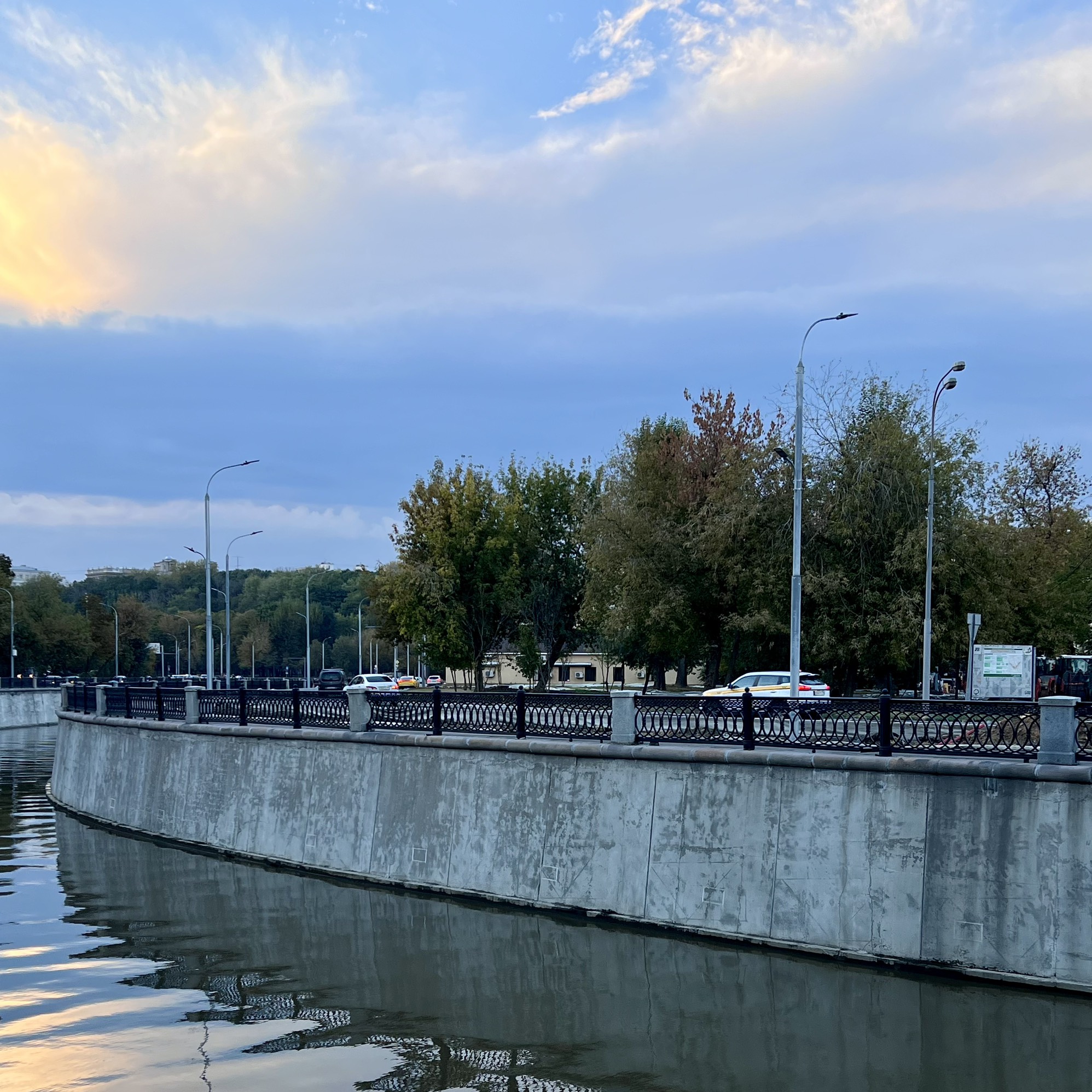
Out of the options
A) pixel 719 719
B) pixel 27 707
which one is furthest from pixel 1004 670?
pixel 27 707

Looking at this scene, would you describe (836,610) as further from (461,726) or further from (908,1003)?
(908,1003)

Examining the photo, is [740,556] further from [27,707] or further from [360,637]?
[360,637]

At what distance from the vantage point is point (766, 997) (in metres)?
14.1

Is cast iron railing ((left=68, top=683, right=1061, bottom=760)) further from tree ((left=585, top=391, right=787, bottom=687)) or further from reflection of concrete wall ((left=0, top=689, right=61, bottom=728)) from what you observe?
reflection of concrete wall ((left=0, top=689, right=61, bottom=728))

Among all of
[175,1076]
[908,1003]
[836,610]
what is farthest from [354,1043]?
[836,610]

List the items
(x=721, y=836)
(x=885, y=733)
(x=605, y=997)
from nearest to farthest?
(x=605, y=997)
(x=885, y=733)
(x=721, y=836)

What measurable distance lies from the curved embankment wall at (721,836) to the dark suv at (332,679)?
3626 cm

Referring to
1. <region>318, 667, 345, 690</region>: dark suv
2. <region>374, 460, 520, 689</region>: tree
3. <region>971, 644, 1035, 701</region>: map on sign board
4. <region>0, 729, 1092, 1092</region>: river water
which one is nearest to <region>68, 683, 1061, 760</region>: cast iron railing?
<region>0, 729, 1092, 1092</region>: river water

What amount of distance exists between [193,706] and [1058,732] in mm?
20514

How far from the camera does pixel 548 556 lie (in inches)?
2275

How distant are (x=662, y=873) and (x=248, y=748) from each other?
38.5 feet

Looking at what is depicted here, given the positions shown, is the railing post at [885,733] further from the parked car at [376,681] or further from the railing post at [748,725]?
the parked car at [376,681]

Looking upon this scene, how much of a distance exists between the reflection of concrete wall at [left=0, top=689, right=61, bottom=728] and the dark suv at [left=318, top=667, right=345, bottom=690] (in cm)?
1734

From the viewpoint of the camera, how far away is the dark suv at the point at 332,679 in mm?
61750
